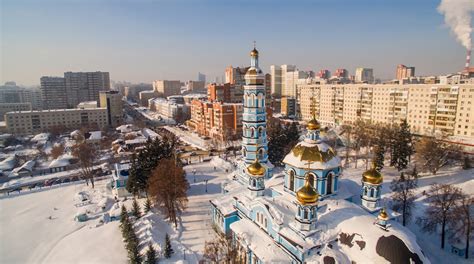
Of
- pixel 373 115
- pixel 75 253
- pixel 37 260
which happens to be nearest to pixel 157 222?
pixel 75 253

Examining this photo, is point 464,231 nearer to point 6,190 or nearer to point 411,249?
point 411,249

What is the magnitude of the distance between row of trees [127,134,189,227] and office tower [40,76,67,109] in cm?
9011

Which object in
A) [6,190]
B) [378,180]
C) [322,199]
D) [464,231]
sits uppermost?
[378,180]

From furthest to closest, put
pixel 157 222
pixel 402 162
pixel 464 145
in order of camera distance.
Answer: pixel 464 145, pixel 402 162, pixel 157 222

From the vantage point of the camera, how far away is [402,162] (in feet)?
91.2

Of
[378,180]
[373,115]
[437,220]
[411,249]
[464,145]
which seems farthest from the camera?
[373,115]

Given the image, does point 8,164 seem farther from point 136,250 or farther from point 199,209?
point 136,250

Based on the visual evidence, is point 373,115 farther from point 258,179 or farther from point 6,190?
point 6,190

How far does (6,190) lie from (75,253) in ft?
68.0

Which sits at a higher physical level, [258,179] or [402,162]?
[258,179]

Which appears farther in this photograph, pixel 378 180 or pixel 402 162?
pixel 402 162

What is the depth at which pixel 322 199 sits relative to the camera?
569 inches

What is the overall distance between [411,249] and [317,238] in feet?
12.2

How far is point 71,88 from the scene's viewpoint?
313 ft
